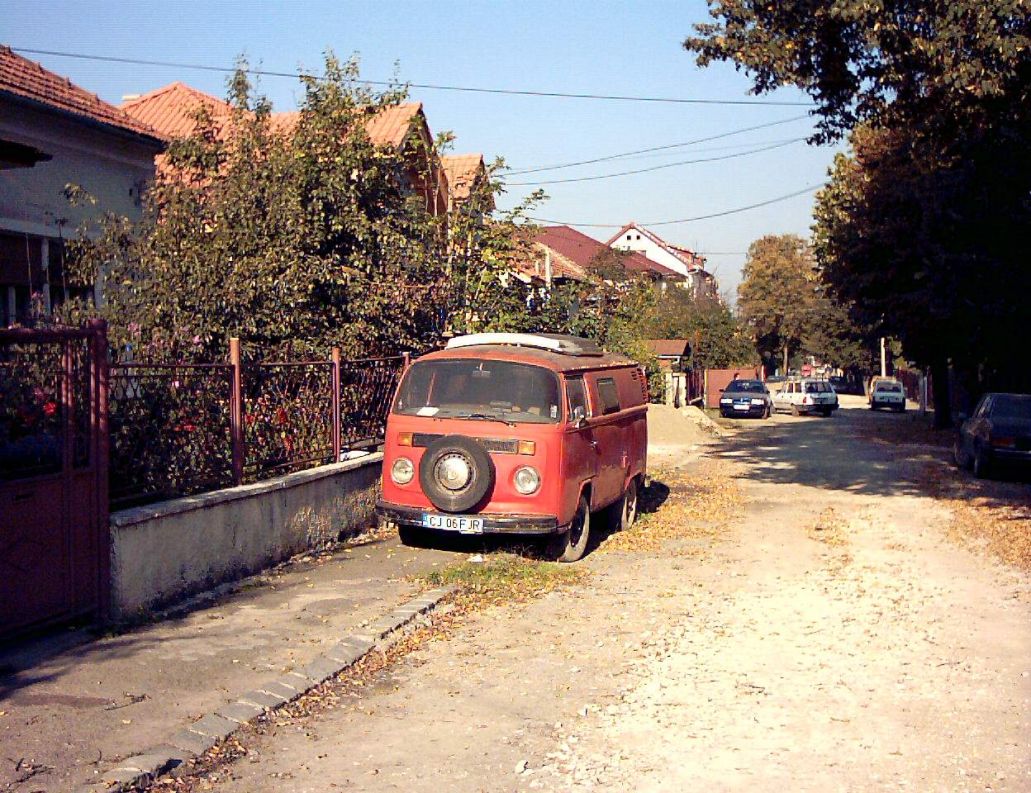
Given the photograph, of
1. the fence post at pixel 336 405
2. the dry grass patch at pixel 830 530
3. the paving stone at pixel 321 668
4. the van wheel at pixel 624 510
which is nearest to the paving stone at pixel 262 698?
the paving stone at pixel 321 668

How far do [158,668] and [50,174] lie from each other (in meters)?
10.8

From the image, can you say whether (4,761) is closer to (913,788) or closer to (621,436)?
(913,788)

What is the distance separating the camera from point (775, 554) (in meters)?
12.3

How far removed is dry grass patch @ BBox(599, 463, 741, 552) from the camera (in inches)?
523

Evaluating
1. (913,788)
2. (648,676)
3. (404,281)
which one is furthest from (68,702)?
(404,281)

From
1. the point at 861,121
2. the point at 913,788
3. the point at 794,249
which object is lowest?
the point at 913,788

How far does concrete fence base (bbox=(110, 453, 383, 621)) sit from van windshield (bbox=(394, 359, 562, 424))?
4.17 ft

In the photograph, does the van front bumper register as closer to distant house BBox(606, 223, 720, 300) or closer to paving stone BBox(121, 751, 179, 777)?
paving stone BBox(121, 751, 179, 777)

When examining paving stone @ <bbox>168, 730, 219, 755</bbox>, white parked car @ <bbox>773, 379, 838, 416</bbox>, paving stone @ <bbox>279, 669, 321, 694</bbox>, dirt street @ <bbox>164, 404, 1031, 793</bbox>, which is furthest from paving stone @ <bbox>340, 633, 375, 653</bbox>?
white parked car @ <bbox>773, 379, 838, 416</bbox>

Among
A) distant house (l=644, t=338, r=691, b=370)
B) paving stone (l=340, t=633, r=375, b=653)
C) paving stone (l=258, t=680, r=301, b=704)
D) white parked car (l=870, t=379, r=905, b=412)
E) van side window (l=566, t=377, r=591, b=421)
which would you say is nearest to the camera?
paving stone (l=258, t=680, r=301, b=704)

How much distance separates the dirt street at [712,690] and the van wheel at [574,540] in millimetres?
219

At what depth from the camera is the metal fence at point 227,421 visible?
28.8 ft

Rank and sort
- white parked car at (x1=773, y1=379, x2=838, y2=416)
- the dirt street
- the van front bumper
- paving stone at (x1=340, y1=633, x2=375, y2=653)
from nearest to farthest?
the dirt street → paving stone at (x1=340, y1=633, x2=375, y2=653) → the van front bumper → white parked car at (x1=773, y1=379, x2=838, y2=416)

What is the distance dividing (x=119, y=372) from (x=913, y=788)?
20.1ft
